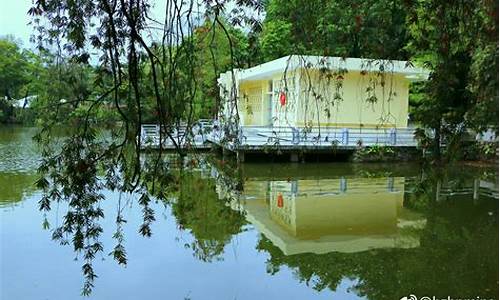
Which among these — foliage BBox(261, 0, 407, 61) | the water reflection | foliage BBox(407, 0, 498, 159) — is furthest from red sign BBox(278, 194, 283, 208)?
foliage BBox(407, 0, 498, 159)

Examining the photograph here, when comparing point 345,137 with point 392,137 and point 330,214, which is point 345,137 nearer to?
point 392,137

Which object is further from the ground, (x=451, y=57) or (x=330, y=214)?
(x=451, y=57)

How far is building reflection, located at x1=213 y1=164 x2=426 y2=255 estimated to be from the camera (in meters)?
5.70

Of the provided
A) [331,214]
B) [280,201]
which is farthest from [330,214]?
[280,201]

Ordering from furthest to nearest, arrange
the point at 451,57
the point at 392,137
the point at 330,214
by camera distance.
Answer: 1. the point at 392,137
2. the point at 330,214
3. the point at 451,57

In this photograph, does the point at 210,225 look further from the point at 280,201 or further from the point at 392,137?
the point at 392,137

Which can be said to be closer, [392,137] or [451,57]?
[451,57]

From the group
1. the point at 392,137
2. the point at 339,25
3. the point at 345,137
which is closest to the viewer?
the point at 339,25

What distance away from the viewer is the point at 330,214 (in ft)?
23.4

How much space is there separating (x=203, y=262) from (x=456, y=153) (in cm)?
284

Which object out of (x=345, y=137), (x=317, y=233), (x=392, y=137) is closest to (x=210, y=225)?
(x=317, y=233)

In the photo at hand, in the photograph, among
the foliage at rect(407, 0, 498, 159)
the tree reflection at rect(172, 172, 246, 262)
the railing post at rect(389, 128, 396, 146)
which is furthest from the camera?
the railing post at rect(389, 128, 396, 146)

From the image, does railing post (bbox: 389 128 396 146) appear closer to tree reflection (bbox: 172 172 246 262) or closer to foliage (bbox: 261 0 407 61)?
tree reflection (bbox: 172 172 246 262)

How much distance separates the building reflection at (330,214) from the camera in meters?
5.70
